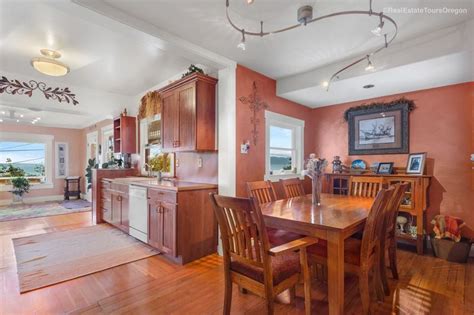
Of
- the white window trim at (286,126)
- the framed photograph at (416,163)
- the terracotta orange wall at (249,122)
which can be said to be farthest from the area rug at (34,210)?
the framed photograph at (416,163)

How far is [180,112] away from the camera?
3.34 m

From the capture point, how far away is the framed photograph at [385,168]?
3.57 meters

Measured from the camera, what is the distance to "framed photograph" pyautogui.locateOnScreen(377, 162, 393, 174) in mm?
3570

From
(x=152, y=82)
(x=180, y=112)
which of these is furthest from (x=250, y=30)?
(x=152, y=82)

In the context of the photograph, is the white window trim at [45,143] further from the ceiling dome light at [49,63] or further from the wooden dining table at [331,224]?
the wooden dining table at [331,224]

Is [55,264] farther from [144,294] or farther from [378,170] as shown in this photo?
[378,170]

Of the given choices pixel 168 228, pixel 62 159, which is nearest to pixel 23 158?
pixel 62 159

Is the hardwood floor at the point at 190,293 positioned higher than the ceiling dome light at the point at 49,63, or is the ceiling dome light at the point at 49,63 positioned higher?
the ceiling dome light at the point at 49,63

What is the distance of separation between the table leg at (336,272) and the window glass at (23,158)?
9261 mm

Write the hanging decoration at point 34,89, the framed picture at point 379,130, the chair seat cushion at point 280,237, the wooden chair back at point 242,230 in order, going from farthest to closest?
the hanging decoration at point 34,89
the framed picture at point 379,130
the chair seat cushion at point 280,237
the wooden chair back at point 242,230

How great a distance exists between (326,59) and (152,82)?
295 centimetres

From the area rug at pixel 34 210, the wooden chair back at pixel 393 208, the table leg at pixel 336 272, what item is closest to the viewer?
the table leg at pixel 336 272

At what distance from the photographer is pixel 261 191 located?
2689 millimetres

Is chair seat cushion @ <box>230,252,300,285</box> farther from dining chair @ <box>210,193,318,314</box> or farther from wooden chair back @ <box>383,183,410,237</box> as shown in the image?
wooden chair back @ <box>383,183,410,237</box>
